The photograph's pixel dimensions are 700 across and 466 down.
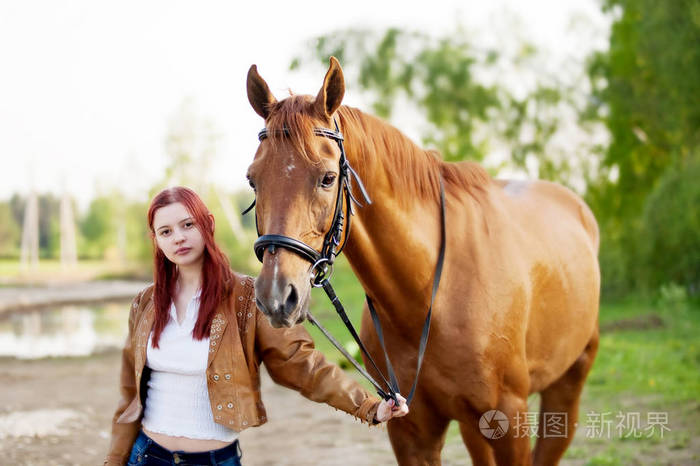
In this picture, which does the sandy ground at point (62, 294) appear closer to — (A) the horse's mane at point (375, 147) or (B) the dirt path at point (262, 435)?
(B) the dirt path at point (262, 435)

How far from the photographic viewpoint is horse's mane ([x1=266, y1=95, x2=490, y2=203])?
190 cm

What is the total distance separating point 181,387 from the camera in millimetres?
2049

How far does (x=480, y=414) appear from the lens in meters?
2.41

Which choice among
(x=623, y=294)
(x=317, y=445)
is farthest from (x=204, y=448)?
(x=623, y=294)

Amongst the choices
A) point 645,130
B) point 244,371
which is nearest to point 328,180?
point 244,371

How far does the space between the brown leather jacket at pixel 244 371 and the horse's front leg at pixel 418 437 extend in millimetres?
678

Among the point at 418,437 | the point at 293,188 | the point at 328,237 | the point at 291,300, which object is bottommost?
the point at 418,437

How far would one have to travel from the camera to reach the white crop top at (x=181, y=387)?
6.59ft

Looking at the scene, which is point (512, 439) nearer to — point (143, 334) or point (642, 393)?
point (143, 334)

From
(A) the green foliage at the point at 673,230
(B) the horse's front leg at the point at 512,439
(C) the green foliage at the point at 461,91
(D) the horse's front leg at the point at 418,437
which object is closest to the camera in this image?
(B) the horse's front leg at the point at 512,439

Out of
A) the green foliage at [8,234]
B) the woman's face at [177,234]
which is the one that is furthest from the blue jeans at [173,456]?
the green foliage at [8,234]

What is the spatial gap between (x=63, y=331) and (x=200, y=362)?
42.5 ft

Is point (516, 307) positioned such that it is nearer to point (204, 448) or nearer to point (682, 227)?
point (204, 448)

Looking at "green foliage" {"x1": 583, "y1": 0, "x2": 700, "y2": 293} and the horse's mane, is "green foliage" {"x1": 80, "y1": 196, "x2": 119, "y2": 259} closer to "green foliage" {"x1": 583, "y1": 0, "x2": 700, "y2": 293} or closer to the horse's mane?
"green foliage" {"x1": 583, "y1": 0, "x2": 700, "y2": 293}
